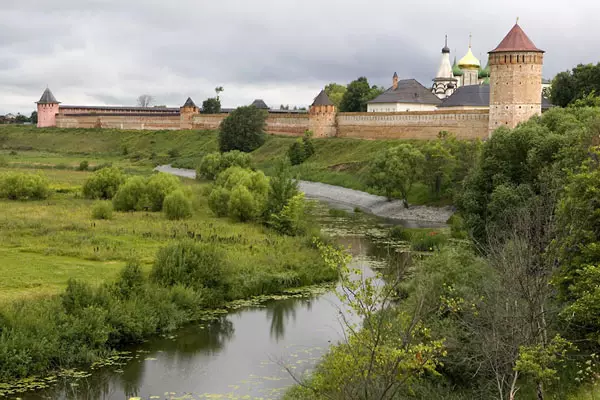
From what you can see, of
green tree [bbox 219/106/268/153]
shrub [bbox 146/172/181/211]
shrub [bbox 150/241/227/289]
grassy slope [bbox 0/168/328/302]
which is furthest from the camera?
green tree [bbox 219/106/268/153]

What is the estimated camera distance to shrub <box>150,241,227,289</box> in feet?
49.9

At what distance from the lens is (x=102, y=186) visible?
28703mm

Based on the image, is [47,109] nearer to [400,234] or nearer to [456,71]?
[456,71]

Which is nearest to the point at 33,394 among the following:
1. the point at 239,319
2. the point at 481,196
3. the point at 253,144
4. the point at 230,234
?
the point at 239,319

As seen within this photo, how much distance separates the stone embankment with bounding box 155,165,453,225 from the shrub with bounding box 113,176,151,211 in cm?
909

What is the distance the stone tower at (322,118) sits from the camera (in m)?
49.0

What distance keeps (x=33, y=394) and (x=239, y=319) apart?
15.7 feet

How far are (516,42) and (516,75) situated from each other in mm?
1376

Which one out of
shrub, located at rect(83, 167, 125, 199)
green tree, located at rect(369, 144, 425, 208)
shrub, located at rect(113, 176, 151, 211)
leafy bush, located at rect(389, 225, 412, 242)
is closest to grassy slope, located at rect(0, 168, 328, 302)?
shrub, located at rect(113, 176, 151, 211)

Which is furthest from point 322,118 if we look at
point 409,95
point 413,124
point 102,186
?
point 102,186

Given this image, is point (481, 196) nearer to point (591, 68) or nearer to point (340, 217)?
point (340, 217)

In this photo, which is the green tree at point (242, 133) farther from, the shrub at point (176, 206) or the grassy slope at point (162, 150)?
the shrub at point (176, 206)

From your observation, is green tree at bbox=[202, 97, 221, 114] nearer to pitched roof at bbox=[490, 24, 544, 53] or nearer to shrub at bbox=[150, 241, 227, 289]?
pitched roof at bbox=[490, 24, 544, 53]

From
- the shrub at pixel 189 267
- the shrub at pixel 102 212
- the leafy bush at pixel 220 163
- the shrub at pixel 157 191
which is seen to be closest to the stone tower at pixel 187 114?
the leafy bush at pixel 220 163
